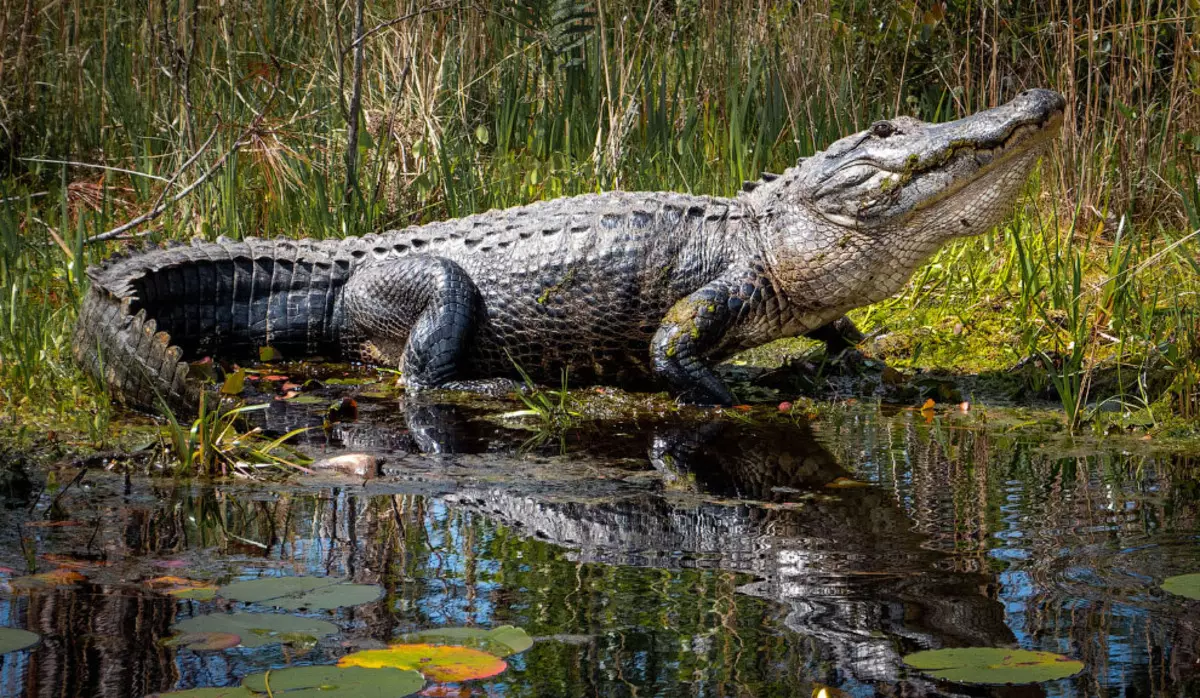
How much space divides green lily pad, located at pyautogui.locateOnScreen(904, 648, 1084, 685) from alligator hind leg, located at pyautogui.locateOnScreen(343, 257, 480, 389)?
136 inches

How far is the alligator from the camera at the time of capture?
487 centimetres

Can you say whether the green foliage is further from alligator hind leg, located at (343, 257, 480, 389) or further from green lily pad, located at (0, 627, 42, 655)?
alligator hind leg, located at (343, 257, 480, 389)

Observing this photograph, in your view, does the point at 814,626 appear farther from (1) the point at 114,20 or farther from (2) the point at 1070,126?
(1) the point at 114,20

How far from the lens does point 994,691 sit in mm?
2061

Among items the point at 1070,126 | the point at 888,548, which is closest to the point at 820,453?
the point at 888,548

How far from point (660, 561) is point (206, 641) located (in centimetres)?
102

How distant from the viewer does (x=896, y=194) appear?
4.95m

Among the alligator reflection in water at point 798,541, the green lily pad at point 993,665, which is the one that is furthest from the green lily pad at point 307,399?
the green lily pad at point 993,665

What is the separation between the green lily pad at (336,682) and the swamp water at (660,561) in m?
0.07

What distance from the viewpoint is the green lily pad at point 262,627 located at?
2264 millimetres

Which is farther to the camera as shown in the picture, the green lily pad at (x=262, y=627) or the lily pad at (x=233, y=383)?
the lily pad at (x=233, y=383)

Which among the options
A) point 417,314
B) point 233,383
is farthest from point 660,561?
point 417,314

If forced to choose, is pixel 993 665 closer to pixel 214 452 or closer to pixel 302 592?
pixel 302 592

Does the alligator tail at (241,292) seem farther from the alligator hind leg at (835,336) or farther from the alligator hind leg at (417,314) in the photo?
the alligator hind leg at (835,336)
